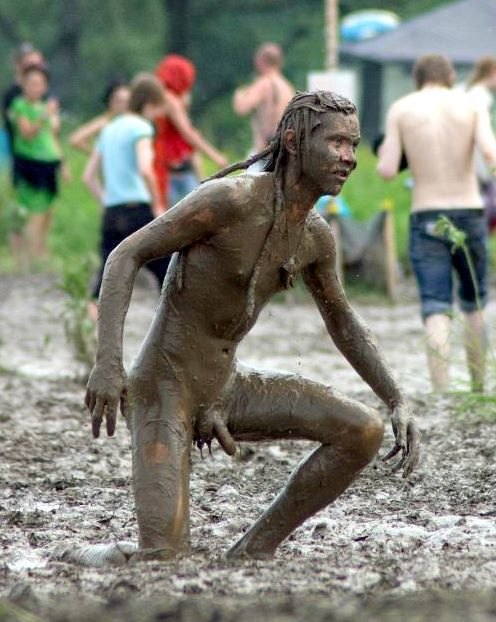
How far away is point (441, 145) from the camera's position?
9164 millimetres

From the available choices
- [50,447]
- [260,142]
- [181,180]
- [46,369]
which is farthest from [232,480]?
[260,142]

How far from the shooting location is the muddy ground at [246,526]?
4.35 meters

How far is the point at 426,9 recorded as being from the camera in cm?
3612

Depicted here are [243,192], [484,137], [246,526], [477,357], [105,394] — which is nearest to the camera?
[105,394]

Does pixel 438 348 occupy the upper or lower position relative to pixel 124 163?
lower

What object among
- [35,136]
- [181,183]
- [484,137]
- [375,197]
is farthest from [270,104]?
[484,137]

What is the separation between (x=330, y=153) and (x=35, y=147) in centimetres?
1126

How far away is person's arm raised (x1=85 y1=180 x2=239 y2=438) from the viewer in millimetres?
4844

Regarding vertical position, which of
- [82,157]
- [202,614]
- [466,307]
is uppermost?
[202,614]

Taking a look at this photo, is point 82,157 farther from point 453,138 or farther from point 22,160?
point 453,138

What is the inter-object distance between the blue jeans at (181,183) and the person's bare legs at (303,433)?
8688mm

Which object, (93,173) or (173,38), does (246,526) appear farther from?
(173,38)

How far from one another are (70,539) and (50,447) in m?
1.82

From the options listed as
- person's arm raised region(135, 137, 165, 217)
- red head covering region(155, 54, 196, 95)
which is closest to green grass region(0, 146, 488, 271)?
red head covering region(155, 54, 196, 95)
